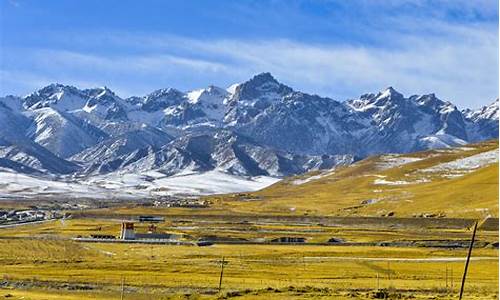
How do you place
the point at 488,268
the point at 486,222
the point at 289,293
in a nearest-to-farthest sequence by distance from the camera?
the point at 289,293 → the point at 488,268 → the point at 486,222

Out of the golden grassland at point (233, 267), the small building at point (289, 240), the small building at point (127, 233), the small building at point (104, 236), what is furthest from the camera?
the small building at point (127, 233)

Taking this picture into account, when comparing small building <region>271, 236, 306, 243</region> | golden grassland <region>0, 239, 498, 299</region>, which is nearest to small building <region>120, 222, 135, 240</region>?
golden grassland <region>0, 239, 498, 299</region>

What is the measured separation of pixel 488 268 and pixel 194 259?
4463 cm

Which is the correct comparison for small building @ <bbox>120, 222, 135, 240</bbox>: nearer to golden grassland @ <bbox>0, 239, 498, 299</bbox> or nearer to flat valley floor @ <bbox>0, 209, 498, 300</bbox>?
flat valley floor @ <bbox>0, 209, 498, 300</bbox>

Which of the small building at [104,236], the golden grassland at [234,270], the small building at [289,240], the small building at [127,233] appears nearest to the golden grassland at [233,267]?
the golden grassland at [234,270]

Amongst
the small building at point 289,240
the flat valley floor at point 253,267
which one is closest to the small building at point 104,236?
the flat valley floor at point 253,267

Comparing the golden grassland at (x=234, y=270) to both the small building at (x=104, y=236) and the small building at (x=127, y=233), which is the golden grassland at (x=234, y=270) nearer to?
the small building at (x=104, y=236)

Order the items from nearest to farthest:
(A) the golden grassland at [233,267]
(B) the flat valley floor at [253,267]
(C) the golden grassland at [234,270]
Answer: (B) the flat valley floor at [253,267], (C) the golden grassland at [234,270], (A) the golden grassland at [233,267]

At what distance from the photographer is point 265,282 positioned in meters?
90.4

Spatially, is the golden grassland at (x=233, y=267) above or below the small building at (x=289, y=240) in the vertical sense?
below

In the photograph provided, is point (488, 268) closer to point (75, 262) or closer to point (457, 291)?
point (457, 291)

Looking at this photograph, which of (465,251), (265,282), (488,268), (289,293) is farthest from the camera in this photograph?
(465,251)

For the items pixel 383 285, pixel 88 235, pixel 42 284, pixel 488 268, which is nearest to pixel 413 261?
pixel 488 268

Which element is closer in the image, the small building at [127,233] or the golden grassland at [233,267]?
the golden grassland at [233,267]
